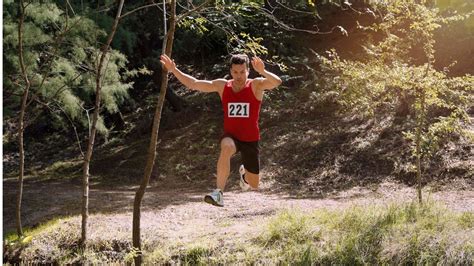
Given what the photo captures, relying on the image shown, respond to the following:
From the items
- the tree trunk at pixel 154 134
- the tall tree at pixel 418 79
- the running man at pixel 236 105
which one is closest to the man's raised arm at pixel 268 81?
the running man at pixel 236 105

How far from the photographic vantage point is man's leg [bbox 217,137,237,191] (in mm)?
4812

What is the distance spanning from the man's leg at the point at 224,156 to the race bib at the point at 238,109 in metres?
0.24

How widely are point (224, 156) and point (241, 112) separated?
42 centimetres

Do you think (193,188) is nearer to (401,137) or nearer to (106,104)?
(106,104)

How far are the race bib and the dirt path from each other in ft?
7.30

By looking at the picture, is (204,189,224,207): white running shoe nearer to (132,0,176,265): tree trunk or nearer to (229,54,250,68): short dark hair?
(132,0,176,265): tree trunk

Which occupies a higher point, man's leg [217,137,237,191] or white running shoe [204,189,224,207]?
man's leg [217,137,237,191]

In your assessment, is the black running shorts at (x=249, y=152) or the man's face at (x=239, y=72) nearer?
the man's face at (x=239, y=72)

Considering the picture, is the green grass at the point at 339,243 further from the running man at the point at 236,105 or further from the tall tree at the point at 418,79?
the running man at the point at 236,105

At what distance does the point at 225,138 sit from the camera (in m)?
4.90

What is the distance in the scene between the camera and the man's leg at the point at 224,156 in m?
4.81

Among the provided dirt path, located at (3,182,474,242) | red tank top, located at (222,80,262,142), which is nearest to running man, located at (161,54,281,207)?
red tank top, located at (222,80,262,142)

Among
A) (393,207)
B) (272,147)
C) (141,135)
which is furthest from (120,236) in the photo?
(141,135)

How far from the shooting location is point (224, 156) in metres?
4.82
